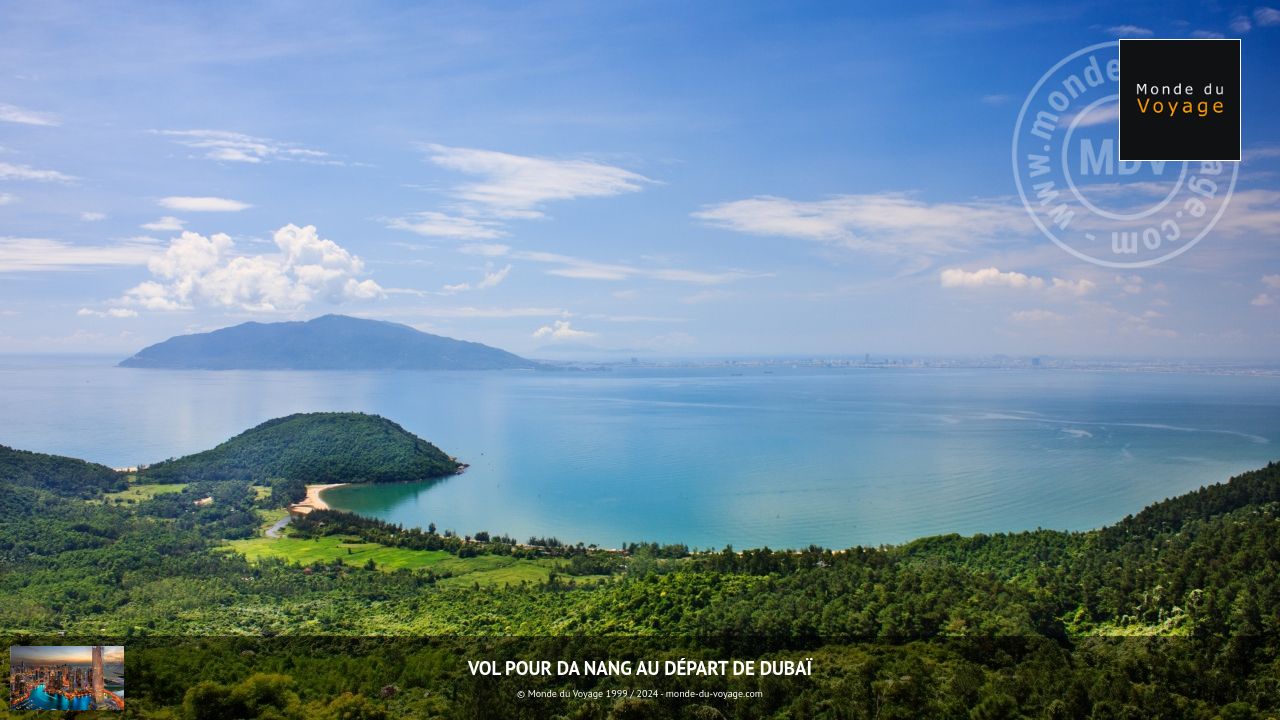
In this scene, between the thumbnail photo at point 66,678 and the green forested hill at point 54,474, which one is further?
the green forested hill at point 54,474

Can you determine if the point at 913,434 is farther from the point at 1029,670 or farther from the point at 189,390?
the point at 189,390

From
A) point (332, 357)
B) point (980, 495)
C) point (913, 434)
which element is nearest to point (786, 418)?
point (913, 434)

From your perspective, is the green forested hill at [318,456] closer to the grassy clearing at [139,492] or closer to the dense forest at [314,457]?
the dense forest at [314,457]

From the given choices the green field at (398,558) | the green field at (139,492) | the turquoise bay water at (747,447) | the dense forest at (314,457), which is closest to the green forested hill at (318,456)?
the dense forest at (314,457)

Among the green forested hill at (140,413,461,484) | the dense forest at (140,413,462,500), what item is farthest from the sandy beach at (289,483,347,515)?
the green forested hill at (140,413,461,484)

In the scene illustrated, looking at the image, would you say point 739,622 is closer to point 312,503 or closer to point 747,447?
point 312,503

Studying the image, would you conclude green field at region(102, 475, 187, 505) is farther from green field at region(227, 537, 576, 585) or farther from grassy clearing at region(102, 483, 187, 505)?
green field at region(227, 537, 576, 585)
